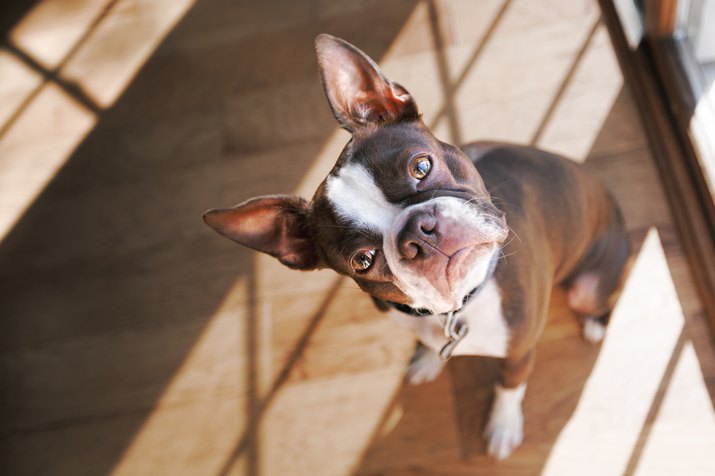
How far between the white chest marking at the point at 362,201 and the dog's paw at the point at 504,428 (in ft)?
3.61

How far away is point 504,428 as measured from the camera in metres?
2.45

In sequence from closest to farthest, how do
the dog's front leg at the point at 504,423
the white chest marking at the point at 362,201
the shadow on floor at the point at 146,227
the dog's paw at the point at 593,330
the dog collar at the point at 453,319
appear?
→ 1. the white chest marking at the point at 362,201
2. the dog collar at the point at 453,319
3. the dog's front leg at the point at 504,423
4. the dog's paw at the point at 593,330
5. the shadow on floor at the point at 146,227

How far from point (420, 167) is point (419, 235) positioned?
25 cm

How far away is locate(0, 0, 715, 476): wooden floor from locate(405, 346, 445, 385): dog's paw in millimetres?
45

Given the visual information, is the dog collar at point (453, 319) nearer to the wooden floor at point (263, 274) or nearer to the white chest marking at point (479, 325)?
the white chest marking at point (479, 325)

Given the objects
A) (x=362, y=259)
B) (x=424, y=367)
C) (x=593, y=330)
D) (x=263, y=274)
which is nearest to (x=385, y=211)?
(x=362, y=259)

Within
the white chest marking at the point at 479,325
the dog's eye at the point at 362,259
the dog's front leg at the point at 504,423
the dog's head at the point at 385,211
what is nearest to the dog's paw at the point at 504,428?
the dog's front leg at the point at 504,423

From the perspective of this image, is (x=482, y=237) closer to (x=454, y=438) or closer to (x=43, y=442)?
(x=454, y=438)

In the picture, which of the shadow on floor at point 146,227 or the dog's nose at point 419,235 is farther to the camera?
the shadow on floor at point 146,227

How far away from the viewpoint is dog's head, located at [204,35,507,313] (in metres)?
1.56

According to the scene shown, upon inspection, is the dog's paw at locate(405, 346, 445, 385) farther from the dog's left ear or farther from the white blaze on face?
the dog's left ear

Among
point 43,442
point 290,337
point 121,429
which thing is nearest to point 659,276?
point 290,337

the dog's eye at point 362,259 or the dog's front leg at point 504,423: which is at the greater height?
the dog's eye at point 362,259

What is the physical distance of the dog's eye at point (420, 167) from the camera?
1.66 metres
